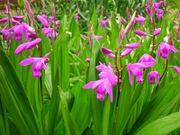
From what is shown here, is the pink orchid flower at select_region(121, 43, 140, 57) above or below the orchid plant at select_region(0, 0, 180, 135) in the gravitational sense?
above

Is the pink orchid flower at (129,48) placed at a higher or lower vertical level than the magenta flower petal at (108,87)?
higher

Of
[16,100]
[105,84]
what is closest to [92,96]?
[105,84]

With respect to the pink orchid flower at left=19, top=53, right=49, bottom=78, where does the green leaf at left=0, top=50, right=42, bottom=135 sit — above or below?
below

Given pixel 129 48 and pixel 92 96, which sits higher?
pixel 129 48

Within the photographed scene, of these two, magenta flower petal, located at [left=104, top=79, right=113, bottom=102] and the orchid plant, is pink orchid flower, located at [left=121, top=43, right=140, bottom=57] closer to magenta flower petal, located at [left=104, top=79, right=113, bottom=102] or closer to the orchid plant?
the orchid plant

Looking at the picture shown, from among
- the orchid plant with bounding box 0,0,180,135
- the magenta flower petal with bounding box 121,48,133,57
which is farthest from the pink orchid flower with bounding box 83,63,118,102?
the magenta flower petal with bounding box 121,48,133,57

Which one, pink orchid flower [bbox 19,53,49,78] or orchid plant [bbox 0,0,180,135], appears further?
pink orchid flower [bbox 19,53,49,78]

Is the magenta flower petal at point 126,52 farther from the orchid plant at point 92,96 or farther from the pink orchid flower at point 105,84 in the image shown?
the pink orchid flower at point 105,84

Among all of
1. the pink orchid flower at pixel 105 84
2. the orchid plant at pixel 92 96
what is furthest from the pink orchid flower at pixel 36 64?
the pink orchid flower at pixel 105 84

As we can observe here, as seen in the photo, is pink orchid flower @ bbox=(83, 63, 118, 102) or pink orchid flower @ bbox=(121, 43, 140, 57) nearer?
pink orchid flower @ bbox=(83, 63, 118, 102)

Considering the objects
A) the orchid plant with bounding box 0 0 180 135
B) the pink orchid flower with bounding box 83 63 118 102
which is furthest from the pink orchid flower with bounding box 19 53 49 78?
the pink orchid flower with bounding box 83 63 118 102

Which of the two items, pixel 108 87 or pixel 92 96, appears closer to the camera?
pixel 108 87

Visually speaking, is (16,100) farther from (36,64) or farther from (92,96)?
(92,96)
